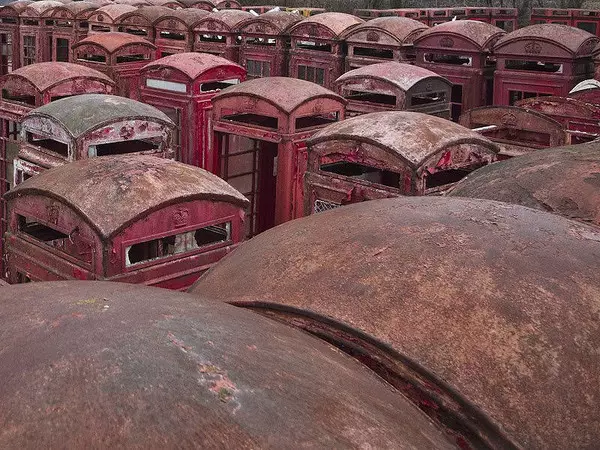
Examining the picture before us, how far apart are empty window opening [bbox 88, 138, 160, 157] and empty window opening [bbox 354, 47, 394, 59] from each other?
15.5 ft

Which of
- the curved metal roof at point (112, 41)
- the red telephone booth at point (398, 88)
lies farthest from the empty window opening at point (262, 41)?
the red telephone booth at point (398, 88)

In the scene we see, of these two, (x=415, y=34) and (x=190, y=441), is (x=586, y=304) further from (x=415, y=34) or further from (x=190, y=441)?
(x=415, y=34)

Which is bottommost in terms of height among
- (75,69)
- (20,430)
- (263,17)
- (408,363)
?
(408,363)

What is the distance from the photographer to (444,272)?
93.4 inches

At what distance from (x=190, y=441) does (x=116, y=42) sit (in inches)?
403

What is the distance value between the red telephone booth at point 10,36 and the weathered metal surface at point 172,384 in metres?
14.5

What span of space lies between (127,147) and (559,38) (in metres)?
5.71

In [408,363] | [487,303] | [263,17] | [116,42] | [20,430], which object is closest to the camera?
[20,430]

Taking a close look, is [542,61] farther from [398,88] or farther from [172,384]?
[172,384]

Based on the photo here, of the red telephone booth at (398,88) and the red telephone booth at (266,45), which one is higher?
the red telephone booth at (266,45)

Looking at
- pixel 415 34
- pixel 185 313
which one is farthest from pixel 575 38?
pixel 185 313

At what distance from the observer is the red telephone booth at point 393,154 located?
5.44 meters

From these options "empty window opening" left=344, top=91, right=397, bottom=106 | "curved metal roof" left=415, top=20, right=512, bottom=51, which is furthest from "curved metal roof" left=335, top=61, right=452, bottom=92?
"curved metal roof" left=415, top=20, right=512, bottom=51

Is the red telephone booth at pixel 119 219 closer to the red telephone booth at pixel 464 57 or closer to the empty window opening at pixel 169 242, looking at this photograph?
the empty window opening at pixel 169 242
